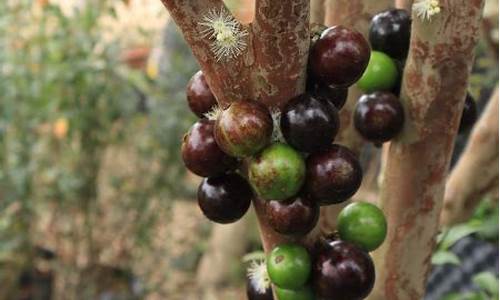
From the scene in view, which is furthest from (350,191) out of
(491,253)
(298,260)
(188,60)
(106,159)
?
(188,60)

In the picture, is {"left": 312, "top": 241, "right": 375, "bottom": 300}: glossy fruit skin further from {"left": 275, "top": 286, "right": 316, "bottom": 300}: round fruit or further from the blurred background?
the blurred background

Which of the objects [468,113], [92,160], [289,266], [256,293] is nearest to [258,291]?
[256,293]

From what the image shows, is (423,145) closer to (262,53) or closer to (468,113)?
(468,113)

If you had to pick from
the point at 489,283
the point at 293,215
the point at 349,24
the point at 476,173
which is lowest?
the point at 489,283

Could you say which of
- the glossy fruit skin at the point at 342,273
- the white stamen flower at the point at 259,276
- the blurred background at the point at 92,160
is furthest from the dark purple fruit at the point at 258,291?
the blurred background at the point at 92,160

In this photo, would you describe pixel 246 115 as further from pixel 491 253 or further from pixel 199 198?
pixel 491 253

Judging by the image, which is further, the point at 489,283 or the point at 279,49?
the point at 489,283
